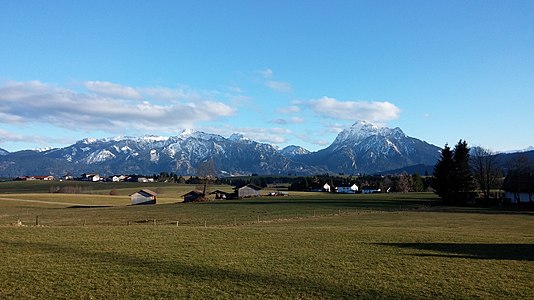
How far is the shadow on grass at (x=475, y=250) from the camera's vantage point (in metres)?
23.6

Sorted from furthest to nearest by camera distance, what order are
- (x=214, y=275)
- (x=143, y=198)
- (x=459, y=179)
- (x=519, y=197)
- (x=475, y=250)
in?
(x=143, y=198), (x=519, y=197), (x=459, y=179), (x=475, y=250), (x=214, y=275)

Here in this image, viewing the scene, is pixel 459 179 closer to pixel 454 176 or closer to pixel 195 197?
pixel 454 176

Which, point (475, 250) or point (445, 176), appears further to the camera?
point (445, 176)

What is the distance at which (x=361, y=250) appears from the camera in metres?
24.6

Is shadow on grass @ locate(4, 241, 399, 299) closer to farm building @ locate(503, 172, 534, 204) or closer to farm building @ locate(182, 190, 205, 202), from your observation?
farm building @ locate(503, 172, 534, 204)

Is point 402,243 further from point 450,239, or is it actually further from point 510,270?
point 510,270

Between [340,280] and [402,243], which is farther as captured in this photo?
[402,243]

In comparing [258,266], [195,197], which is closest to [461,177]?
[195,197]

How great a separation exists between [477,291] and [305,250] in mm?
→ 10442

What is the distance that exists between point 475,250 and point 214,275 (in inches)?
680

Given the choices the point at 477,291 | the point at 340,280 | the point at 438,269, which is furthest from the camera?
the point at 438,269

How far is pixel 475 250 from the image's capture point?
2588cm

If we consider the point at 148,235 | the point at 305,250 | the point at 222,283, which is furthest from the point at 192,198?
the point at 222,283

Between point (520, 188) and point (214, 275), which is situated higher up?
point (520, 188)
